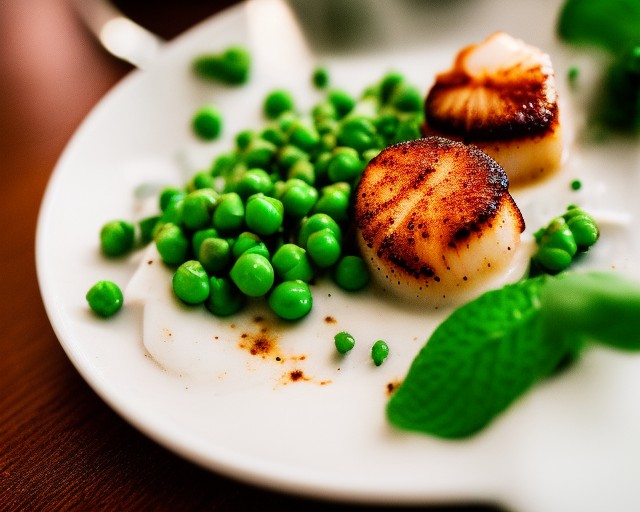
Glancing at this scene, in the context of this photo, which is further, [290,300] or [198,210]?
[198,210]

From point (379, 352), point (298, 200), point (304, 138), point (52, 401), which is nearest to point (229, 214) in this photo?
point (298, 200)

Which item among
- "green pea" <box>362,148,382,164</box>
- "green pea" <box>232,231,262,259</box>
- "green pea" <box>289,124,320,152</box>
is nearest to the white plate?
"green pea" <box>232,231,262,259</box>

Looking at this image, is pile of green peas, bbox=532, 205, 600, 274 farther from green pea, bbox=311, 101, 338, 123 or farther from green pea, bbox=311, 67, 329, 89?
green pea, bbox=311, 67, 329, 89

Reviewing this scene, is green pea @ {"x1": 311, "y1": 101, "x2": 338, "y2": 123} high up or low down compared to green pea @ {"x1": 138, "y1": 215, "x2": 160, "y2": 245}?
up

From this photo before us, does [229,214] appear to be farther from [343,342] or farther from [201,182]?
[343,342]

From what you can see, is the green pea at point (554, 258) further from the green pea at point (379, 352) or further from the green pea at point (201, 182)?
the green pea at point (201, 182)

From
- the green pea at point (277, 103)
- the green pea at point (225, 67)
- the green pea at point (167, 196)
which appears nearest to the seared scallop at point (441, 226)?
the green pea at point (167, 196)
